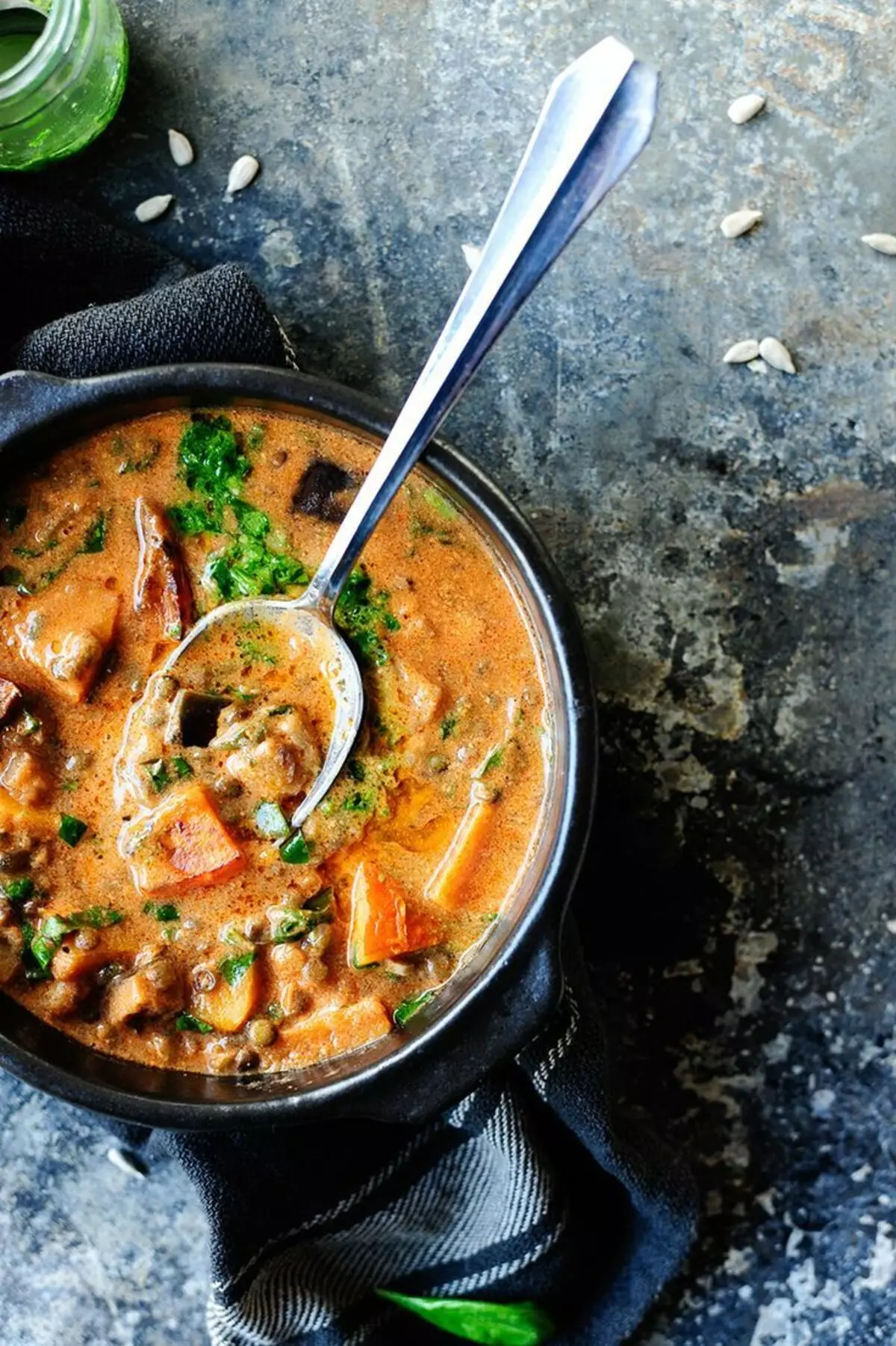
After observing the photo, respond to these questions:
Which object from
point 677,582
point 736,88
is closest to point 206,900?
point 677,582

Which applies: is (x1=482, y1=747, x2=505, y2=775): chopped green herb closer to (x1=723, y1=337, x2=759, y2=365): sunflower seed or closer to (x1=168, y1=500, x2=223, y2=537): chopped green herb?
(x1=168, y1=500, x2=223, y2=537): chopped green herb

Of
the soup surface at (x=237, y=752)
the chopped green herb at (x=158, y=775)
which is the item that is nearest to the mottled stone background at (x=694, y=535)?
the soup surface at (x=237, y=752)

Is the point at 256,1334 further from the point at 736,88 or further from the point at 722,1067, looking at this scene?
the point at 736,88

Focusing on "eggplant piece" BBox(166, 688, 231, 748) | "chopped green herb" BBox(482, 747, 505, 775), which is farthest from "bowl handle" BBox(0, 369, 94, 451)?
"chopped green herb" BBox(482, 747, 505, 775)

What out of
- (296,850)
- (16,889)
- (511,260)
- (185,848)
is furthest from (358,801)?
(511,260)

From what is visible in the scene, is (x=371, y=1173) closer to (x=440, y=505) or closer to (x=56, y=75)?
(x=440, y=505)

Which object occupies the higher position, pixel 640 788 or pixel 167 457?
pixel 167 457

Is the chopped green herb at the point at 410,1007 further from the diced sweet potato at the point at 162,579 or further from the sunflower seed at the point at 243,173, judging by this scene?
the sunflower seed at the point at 243,173
